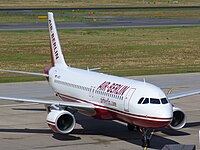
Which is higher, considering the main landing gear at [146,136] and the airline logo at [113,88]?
the airline logo at [113,88]

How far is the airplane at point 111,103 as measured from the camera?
34.6 m

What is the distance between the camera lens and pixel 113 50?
82812 millimetres

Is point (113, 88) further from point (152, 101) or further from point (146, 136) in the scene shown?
point (146, 136)

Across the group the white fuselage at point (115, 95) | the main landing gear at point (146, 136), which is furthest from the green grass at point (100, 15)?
the main landing gear at point (146, 136)

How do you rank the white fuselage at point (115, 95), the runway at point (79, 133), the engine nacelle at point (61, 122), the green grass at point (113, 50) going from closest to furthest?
1. the white fuselage at point (115, 95)
2. the runway at point (79, 133)
3. the engine nacelle at point (61, 122)
4. the green grass at point (113, 50)

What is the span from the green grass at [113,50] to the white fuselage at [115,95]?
770 inches

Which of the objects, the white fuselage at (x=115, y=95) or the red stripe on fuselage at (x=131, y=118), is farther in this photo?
the white fuselage at (x=115, y=95)

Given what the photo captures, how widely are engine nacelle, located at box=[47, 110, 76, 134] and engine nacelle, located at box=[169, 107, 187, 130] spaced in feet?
18.7

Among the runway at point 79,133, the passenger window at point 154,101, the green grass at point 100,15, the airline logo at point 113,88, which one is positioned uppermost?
the green grass at point 100,15

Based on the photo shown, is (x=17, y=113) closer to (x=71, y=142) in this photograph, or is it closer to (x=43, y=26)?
(x=71, y=142)

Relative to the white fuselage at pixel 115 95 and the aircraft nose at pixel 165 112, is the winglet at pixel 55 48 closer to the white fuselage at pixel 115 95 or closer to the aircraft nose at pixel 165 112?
the white fuselage at pixel 115 95

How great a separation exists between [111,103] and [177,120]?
4.05 meters

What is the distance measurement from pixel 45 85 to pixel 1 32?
4487 centimetres

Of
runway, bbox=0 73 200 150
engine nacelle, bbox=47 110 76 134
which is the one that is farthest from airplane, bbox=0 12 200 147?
runway, bbox=0 73 200 150
